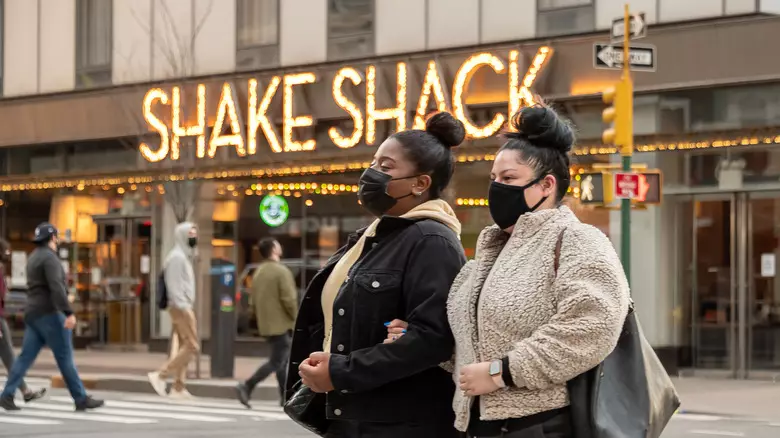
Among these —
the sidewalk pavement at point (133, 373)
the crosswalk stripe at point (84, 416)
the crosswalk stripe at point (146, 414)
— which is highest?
the crosswalk stripe at point (84, 416)

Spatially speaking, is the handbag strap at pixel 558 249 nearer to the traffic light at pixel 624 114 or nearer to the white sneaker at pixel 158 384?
the traffic light at pixel 624 114

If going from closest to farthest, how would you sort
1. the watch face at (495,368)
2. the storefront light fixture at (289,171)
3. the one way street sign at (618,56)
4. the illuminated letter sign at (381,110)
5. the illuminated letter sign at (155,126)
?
the watch face at (495,368) < the one way street sign at (618,56) < the storefront light fixture at (289,171) < the illuminated letter sign at (381,110) < the illuminated letter sign at (155,126)

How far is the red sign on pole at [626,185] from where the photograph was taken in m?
17.3

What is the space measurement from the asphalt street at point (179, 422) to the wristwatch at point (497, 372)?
902cm

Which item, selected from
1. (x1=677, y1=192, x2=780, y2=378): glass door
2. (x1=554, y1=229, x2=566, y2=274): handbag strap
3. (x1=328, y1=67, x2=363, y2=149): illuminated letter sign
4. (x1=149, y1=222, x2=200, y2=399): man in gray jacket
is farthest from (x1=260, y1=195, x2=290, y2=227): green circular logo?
(x1=554, y1=229, x2=566, y2=274): handbag strap

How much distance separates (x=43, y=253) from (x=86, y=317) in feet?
46.8

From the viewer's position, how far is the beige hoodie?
16.0 ft

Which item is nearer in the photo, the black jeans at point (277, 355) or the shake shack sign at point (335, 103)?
the black jeans at point (277, 355)

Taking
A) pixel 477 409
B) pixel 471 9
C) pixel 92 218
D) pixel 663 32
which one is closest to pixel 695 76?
pixel 663 32

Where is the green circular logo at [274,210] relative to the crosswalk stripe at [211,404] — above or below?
above

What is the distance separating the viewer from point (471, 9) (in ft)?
74.4

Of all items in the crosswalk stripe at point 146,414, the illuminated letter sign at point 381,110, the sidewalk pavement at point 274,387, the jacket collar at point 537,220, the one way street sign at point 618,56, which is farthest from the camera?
the illuminated letter sign at point 381,110

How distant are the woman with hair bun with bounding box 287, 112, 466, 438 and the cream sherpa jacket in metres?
0.26

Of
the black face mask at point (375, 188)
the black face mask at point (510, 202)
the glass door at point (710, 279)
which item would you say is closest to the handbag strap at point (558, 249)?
the black face mask at point (510, 202)
